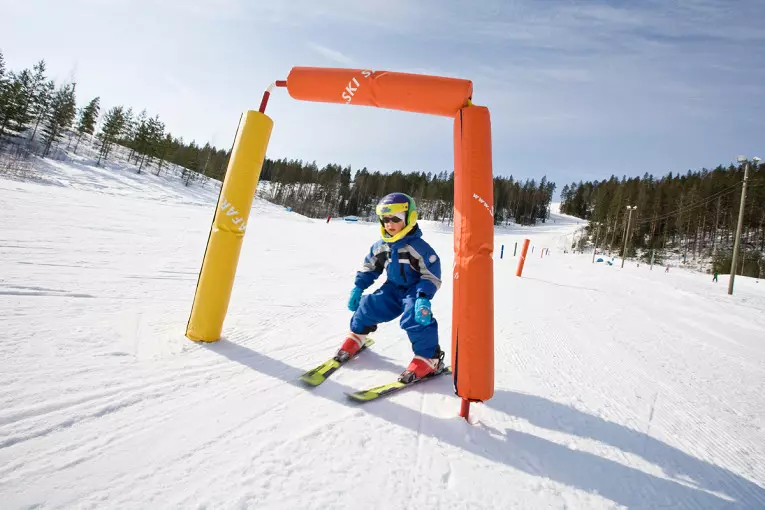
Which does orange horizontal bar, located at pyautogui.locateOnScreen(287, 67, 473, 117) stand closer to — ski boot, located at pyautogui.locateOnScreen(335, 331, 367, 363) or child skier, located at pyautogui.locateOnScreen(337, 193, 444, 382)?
child skier, located at pyautogui.locateOnScreen(337, 193, 444, 382)

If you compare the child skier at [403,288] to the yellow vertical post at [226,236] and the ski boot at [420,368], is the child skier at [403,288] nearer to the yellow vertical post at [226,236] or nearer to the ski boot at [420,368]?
the ski boot at [420,368]

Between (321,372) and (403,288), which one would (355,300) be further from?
(321,372)

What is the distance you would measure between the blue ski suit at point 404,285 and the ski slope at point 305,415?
0.40 meters

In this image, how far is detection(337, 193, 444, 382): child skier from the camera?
108 inches

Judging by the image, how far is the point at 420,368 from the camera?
Answer: 8.99 ft

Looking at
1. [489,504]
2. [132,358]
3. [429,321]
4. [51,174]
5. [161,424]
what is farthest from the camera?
[51,174]

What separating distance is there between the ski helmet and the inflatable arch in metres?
0.63

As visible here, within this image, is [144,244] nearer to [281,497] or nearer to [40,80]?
[281,497]

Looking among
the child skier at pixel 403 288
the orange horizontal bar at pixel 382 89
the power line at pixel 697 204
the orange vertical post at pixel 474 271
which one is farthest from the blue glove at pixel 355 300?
the power line at pixel 697 204

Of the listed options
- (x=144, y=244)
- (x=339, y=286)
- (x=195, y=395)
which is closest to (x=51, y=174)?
(x=144, y=244)

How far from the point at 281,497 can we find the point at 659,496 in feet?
6.62

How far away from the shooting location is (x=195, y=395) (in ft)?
6.71

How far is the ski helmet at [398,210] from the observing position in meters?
2.90

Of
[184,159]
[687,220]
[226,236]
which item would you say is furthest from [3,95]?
[687,220]
